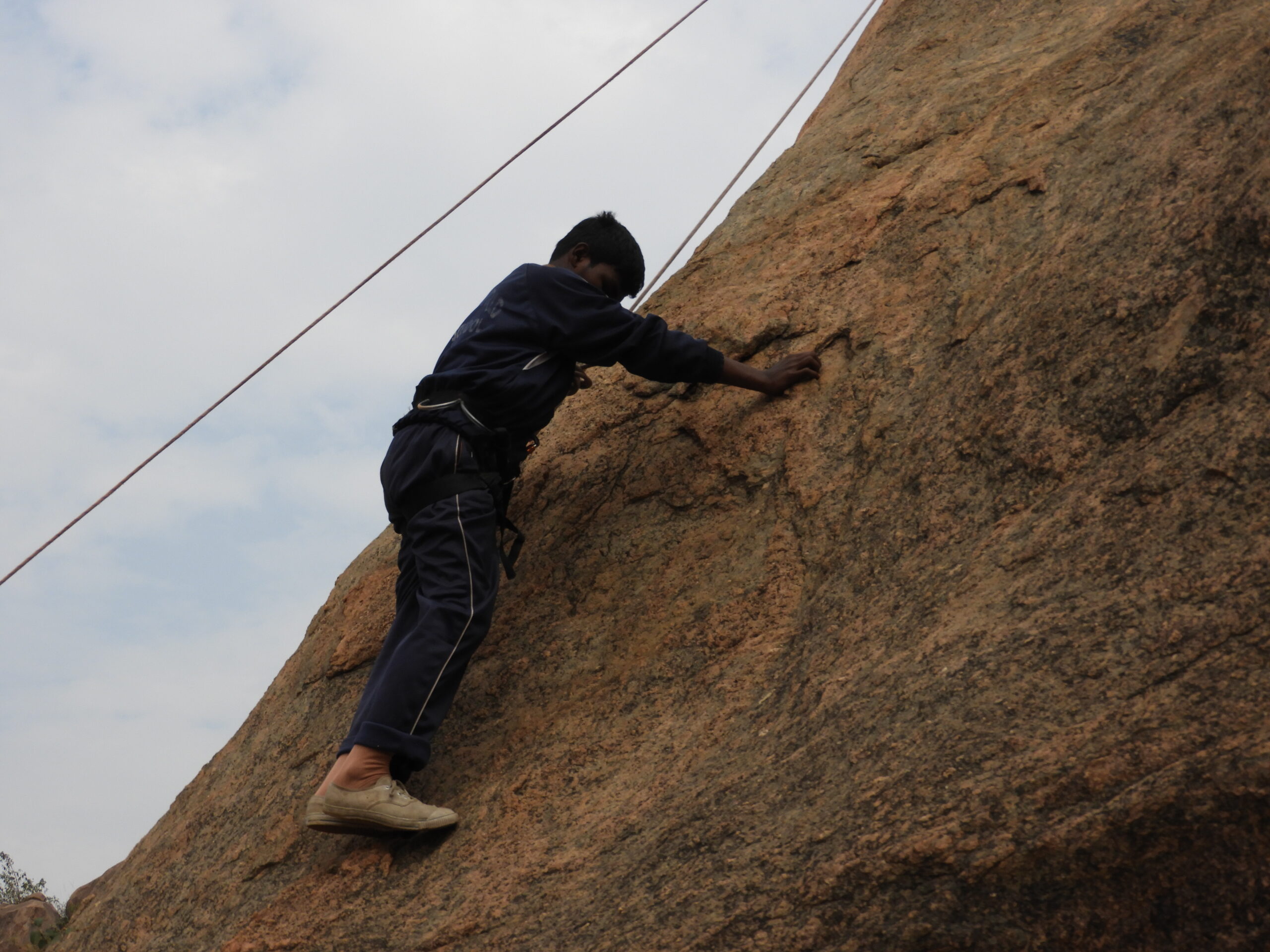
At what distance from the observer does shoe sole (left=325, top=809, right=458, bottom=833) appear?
10.8 ft

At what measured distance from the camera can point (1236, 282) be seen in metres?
2.81

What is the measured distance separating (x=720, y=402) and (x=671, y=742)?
145 cm

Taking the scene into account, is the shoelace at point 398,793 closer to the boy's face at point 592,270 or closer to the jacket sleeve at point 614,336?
the jacket sleeve at point 614,336

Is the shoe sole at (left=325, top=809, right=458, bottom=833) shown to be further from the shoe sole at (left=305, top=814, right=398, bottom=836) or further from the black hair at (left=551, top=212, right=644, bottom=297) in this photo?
the black hair at (left=551, top=212, right=644, bottom=297)

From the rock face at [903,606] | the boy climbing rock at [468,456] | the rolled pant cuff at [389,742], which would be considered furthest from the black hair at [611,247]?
the rolled pant cuff at [389,742]

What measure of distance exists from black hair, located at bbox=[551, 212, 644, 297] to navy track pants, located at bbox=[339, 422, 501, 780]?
0.93 metres

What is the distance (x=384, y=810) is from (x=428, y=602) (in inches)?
25.1

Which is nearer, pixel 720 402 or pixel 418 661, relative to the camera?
pixel 418 661

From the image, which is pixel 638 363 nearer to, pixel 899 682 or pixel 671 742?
pixel 671 742

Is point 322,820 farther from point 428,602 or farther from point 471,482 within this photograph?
point 471,482

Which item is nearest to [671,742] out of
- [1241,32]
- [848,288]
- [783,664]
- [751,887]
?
[783,664]

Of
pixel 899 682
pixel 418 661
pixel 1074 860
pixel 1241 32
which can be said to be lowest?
pixel 1074 860

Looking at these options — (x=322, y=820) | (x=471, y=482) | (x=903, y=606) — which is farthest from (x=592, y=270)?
(x=322, y=820)

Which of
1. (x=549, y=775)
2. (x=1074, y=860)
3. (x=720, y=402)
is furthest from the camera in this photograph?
(x=720, y=402)
